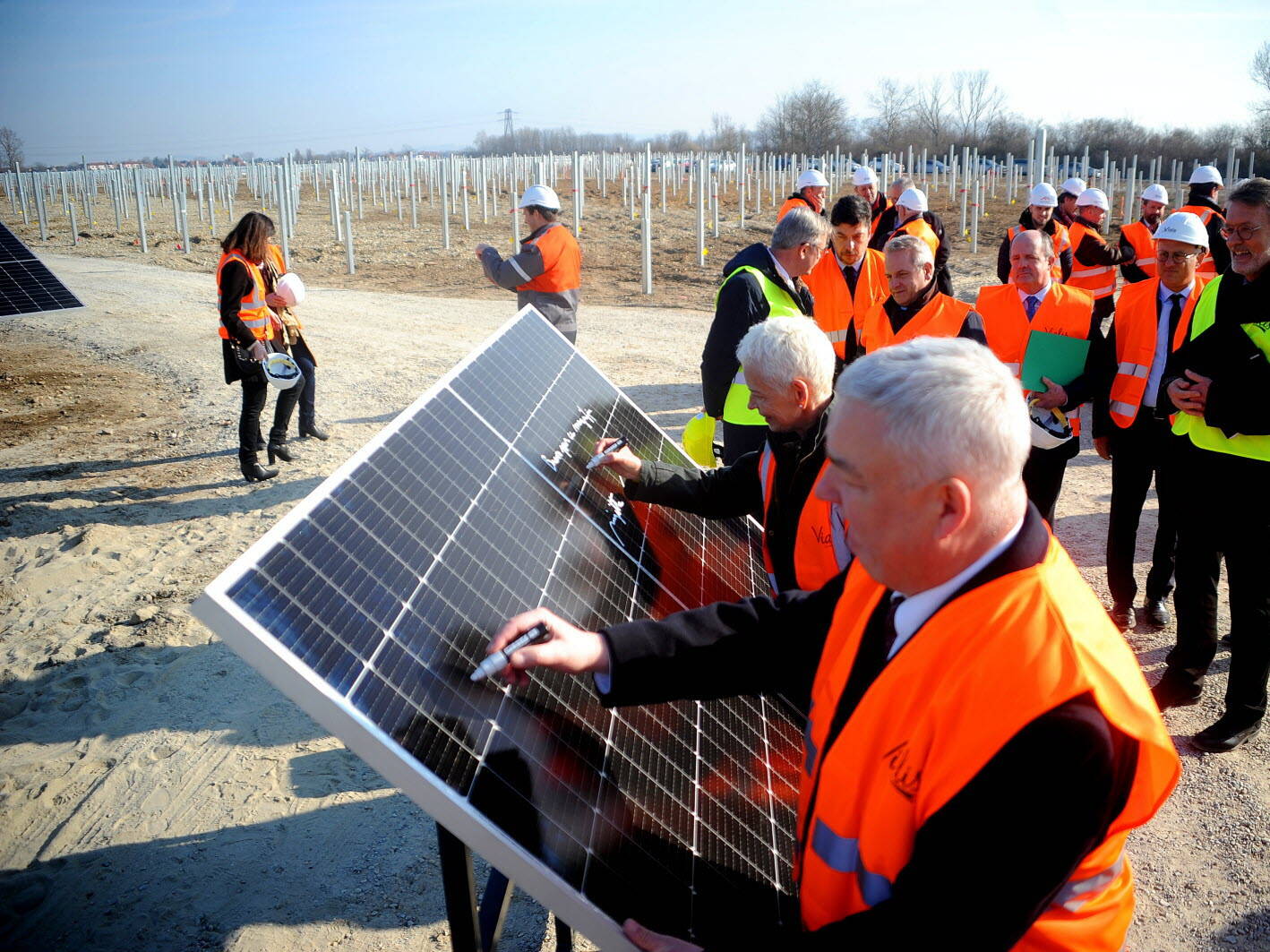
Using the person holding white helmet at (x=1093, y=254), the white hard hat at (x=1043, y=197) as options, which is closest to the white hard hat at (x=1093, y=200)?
the person holding white helmet at (x=1093, y=254)

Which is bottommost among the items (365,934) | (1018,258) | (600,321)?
(365,934)

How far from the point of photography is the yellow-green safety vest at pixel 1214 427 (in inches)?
147

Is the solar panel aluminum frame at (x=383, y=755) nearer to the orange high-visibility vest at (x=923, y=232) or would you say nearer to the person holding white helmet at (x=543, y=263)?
the person holding white helmet at (x=543, y=263)

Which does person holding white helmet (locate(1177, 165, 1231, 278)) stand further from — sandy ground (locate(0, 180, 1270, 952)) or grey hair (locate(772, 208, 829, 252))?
grey hair (locate(772, 208, 829, 252))

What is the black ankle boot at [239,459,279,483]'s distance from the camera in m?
7.19

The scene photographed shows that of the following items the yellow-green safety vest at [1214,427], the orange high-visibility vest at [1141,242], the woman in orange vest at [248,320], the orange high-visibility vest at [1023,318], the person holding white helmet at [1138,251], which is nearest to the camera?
the yellow-green safety vest at [1214,427]

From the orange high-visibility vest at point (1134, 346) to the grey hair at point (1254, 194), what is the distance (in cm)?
108

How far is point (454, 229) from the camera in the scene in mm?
29281

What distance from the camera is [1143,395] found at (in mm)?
4820

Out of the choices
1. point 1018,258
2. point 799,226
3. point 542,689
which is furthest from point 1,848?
point 1018,258

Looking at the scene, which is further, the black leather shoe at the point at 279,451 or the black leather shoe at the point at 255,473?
the black leather shoe at the point at 279,451

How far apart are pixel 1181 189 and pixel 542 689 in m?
41.0

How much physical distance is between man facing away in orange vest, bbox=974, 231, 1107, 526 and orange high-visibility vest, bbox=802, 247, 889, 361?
1065mm

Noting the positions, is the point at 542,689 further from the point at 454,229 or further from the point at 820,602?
the point at 454,229
